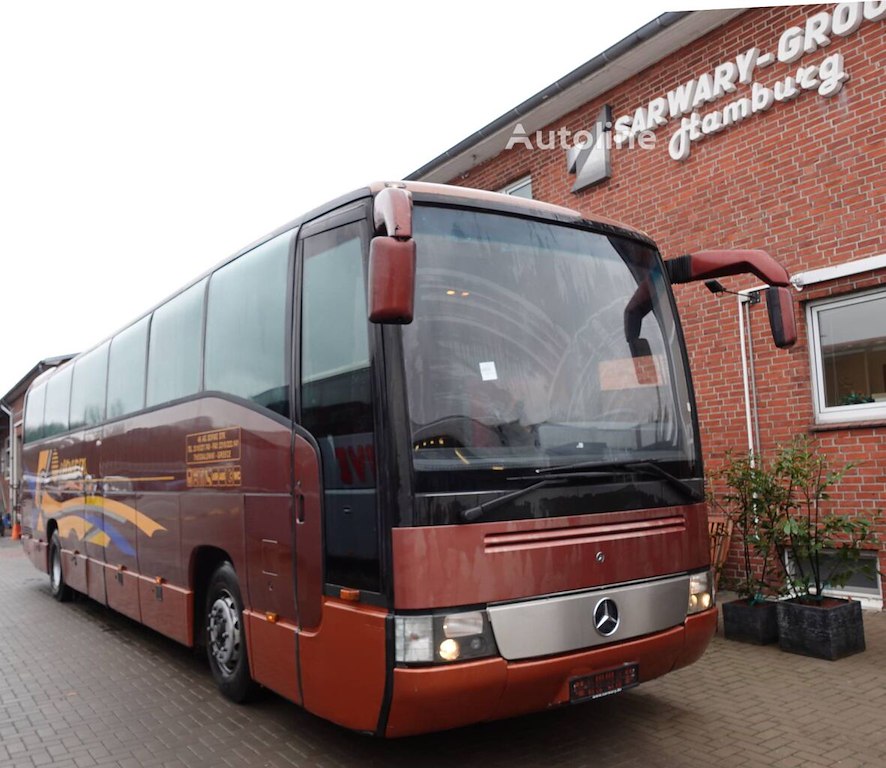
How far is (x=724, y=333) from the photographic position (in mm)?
8969

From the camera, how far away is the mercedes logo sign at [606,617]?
4086 mm

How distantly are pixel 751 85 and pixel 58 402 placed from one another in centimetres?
965

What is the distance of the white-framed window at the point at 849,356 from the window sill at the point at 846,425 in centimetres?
12

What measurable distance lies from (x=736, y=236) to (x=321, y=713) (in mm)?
6841

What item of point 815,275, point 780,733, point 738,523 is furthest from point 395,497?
point 815,275

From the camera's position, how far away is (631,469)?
173 inches

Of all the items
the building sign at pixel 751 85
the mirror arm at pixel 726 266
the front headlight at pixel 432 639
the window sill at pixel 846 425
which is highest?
the building sign at pixel 751 85

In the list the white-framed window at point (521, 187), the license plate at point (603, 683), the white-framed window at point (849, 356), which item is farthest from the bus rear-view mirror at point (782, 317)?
the white-framed window at point (521, 187)

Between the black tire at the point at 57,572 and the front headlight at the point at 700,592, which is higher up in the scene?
the front headlight at the point at 700,592

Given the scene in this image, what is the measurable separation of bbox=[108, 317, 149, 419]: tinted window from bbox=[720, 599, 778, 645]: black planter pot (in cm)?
553

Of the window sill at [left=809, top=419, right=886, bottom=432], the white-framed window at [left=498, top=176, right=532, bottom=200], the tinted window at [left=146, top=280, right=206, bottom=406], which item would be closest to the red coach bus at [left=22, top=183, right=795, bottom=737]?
the tinted window at [left=146, top=280, right=206, bottom=406]

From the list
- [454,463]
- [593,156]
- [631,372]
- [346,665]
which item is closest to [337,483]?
[454,463]

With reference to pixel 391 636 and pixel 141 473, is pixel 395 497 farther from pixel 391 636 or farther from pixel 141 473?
pixel 141 473

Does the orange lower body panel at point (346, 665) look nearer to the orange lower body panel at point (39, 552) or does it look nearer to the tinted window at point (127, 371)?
the tinted window at point (127, 371)
